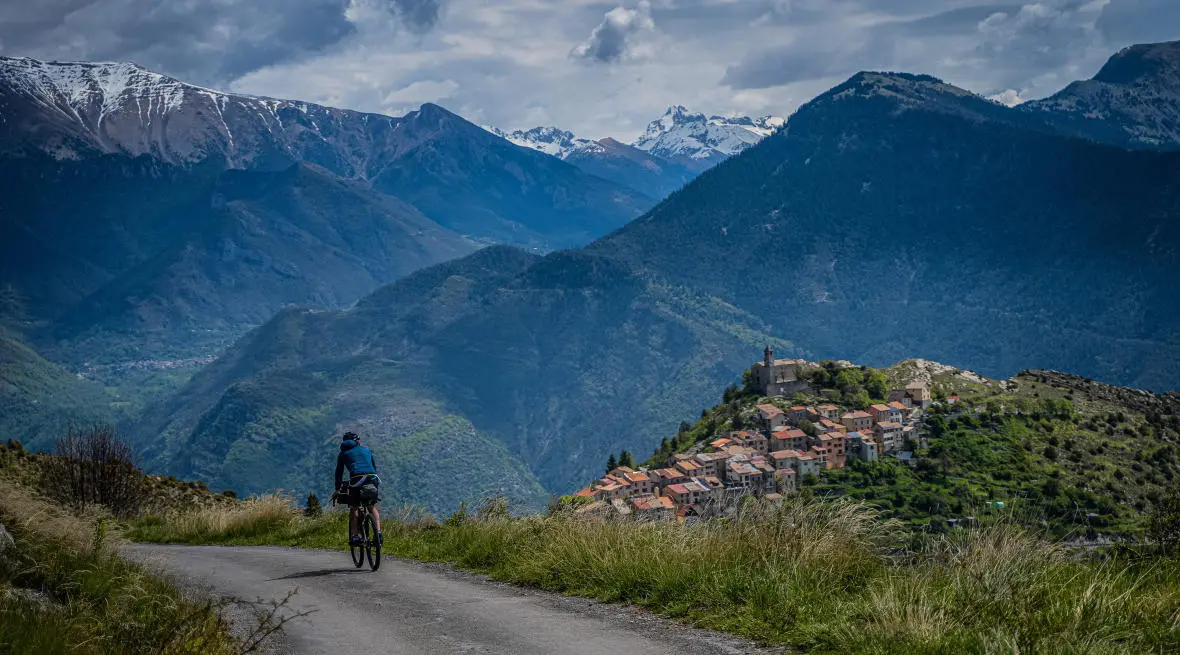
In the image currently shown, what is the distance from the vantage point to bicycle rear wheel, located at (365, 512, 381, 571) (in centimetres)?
1335

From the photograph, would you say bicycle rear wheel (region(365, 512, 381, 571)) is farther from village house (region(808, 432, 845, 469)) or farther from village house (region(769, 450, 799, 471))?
village house (region(808, 432, 845, 469))

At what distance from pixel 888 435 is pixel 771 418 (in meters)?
11.0

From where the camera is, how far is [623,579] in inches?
405

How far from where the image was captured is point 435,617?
384 inches

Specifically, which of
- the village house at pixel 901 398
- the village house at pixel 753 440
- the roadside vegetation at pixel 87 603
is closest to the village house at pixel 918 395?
the village house at pixel 901 398

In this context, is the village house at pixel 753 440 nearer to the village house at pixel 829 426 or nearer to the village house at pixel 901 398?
the village house at pixel 829 426

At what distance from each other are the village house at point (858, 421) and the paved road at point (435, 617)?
79255 mm

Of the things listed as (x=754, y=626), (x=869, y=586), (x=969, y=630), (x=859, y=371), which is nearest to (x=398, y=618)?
(x=754, y=626)

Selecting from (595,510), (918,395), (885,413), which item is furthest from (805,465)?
(595,510)

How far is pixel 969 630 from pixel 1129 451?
288 feet

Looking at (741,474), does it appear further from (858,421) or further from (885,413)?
(885,413)

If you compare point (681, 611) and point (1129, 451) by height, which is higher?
point (681, 611)

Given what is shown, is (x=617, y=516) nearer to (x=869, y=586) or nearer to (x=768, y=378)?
(x=869, y=586)

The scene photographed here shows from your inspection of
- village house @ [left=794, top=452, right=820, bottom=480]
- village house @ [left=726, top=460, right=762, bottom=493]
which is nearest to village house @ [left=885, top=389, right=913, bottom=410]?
village house @ [left=794, top=452, right=820, bottom=480]
